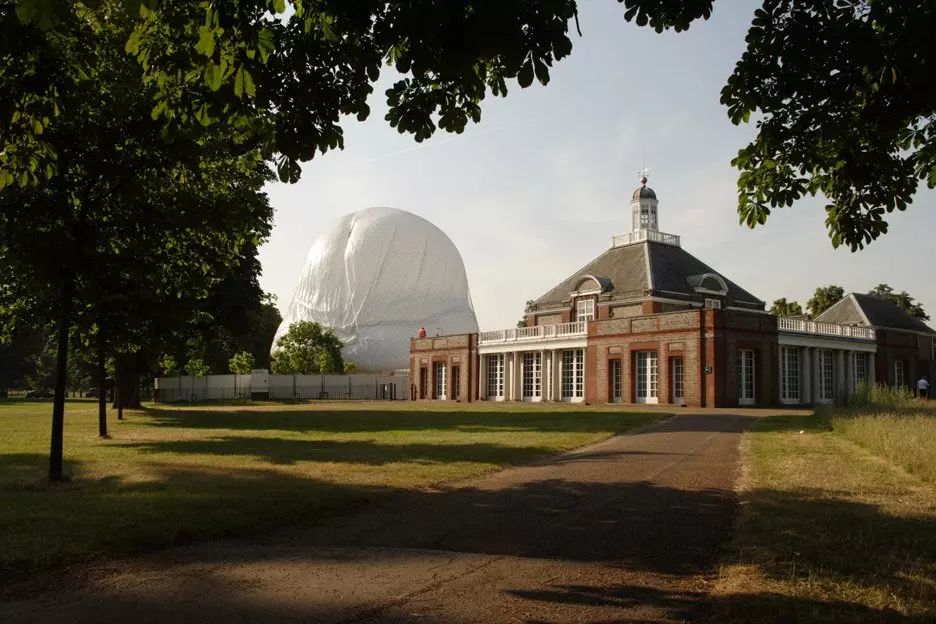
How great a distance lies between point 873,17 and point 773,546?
536 cm

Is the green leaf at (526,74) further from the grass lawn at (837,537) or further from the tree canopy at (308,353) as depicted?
the tree canopy at (308,353)

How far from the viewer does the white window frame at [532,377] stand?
49750mm

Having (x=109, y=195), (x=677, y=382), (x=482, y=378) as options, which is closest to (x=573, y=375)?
(x=677, y=382)

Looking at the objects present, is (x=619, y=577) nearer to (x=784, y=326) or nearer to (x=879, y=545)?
(x=879, y=545)

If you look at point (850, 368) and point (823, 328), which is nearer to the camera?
point (823, 328)

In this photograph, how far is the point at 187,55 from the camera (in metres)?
7.12

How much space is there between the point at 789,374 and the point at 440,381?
26497mm

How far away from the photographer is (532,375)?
50.5 metres

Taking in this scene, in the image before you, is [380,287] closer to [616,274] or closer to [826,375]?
[616,274]

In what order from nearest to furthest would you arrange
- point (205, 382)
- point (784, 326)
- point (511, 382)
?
point (784, 326)
point (511, 382)
point (205, 382)

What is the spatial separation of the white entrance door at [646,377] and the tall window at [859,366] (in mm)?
14191

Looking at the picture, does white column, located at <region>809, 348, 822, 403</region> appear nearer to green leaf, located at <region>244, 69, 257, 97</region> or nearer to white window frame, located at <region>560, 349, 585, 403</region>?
white window frame, located at <region>560, 349, 585, 403</region>

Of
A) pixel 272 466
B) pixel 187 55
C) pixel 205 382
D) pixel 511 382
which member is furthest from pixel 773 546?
pixel 205 382

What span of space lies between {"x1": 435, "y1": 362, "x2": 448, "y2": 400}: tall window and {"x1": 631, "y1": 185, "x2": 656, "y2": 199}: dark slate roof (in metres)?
19.3
